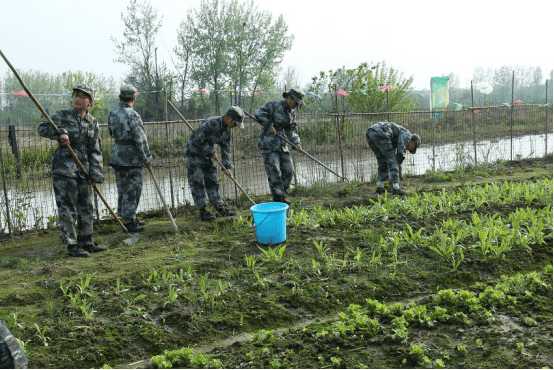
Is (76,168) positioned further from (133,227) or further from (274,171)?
Result: (274,171)

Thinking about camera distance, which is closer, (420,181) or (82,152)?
(82,152)

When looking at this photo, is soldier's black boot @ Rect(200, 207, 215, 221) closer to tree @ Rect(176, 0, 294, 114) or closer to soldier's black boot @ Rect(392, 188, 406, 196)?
soldier's black boot @ Rect(392, 188, 406, 196)

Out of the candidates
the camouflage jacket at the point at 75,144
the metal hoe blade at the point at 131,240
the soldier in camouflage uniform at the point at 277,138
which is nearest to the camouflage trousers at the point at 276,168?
the soldier in camouflage uniform at the point at 277,138

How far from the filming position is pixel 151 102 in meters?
26.9

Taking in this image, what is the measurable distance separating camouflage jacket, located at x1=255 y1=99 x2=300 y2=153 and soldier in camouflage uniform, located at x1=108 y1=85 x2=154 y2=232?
1875 millimetres

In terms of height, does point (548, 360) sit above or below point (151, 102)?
A: below

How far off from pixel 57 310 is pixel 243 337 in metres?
1.49

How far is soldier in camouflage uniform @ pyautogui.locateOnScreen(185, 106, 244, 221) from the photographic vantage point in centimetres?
659

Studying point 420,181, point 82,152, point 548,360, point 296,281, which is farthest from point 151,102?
point 548,360

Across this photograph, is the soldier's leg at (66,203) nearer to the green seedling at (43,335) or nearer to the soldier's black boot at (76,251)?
the soldier's black boot at (76,251)

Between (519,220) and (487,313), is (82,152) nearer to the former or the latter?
(487,313)

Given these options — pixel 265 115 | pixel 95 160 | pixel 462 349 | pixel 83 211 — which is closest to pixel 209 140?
pixel 265 115

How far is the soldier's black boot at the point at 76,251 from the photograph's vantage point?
17.3 ft

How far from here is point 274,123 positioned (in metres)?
7.34
